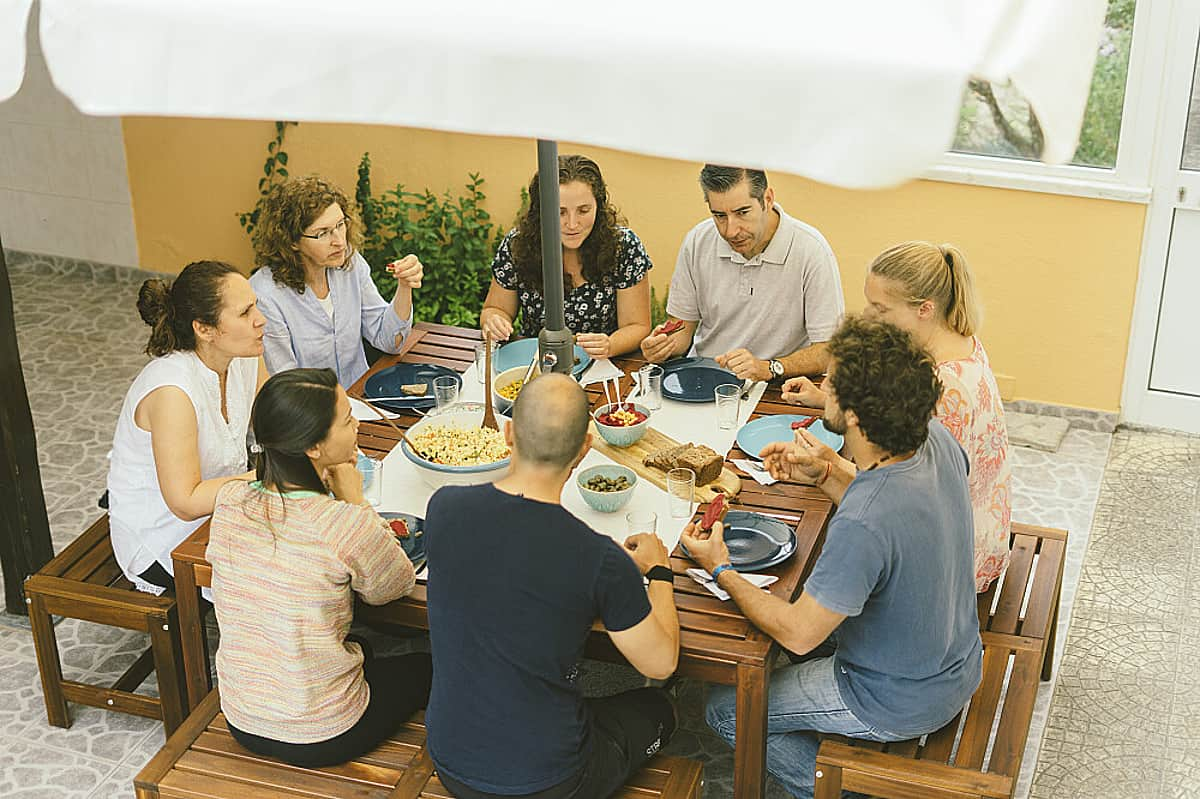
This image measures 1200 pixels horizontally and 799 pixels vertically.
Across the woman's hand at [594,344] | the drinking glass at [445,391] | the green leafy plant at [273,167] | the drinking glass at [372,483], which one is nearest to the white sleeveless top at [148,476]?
the drinking glass at [372,483]

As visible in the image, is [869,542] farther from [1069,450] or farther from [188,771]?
[1069,450]

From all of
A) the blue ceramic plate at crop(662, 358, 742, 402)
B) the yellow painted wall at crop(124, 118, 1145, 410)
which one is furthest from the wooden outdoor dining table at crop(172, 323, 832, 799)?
the yellow painted wall at crop(124, 118, 1145, 410)

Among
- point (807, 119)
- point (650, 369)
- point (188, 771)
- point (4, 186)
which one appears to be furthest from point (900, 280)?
point (4, 186)

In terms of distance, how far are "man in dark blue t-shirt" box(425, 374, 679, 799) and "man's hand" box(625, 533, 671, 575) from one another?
0.30ft

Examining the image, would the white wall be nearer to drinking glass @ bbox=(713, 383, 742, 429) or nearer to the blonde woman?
drinking glass @ bbox=(713, 383, 742, 429)

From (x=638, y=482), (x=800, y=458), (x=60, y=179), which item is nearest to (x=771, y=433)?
(x=800, y=458)

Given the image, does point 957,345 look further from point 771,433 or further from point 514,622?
point 514,622

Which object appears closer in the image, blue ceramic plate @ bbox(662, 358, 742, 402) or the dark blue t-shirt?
the dark blue t-shirt

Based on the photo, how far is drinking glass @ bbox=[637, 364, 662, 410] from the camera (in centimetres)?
351

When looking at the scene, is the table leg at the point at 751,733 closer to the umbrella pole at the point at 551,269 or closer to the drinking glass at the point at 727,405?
the drinking glass at the point at 727,405

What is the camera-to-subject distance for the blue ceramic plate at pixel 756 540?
2838 mm

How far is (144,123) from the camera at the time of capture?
20.2 ft

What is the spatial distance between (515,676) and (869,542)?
714 mm

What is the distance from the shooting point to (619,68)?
1.66m
